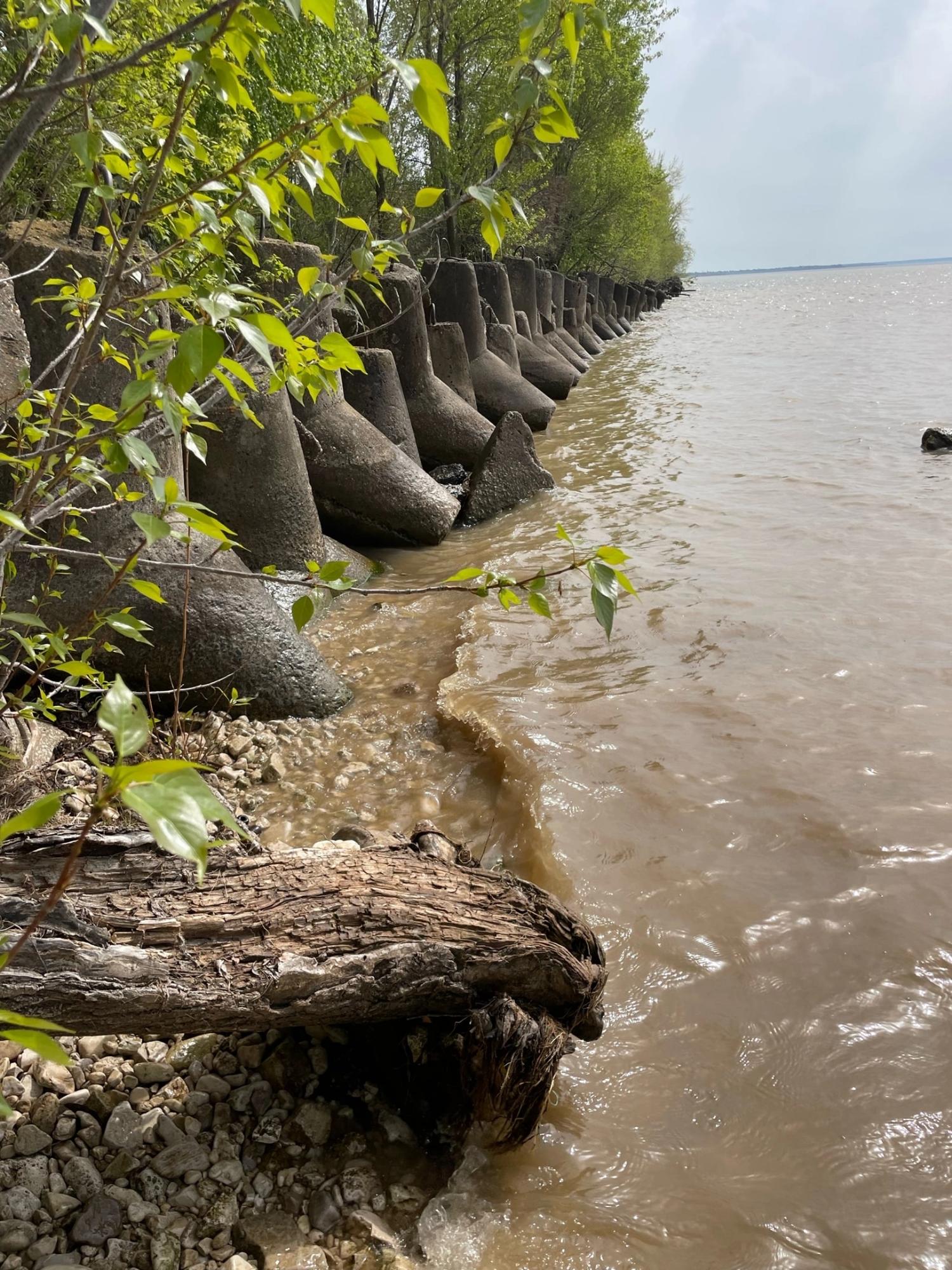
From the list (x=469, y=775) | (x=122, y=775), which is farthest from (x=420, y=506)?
Answer: (x=122, y=775)

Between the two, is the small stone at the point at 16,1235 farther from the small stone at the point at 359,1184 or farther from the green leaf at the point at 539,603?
the green leaf at the point at 539,603

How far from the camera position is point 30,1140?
172cm

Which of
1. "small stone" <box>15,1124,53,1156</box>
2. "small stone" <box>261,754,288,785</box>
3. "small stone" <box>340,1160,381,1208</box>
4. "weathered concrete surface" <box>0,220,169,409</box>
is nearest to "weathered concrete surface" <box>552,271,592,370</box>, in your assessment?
"weathered concrete surface" <box>0,220,169,409</box>

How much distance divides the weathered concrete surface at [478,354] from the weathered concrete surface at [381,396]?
3.67 metres

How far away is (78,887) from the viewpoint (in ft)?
5.54

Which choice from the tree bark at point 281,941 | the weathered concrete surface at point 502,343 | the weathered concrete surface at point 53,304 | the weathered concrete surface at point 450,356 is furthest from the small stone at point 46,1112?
the weathered concrete surface at point 502,343

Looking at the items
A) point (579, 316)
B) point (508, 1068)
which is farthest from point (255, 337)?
point (579, 316)

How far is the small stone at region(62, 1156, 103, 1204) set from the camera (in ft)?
5.39

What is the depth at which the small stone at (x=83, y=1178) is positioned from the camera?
5.39ft

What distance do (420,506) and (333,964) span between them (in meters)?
5.22

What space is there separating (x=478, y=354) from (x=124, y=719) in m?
11.6

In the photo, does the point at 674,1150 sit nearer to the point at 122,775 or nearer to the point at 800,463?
the point at 122,775

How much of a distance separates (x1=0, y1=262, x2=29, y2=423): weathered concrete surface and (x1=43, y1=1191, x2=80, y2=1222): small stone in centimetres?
235

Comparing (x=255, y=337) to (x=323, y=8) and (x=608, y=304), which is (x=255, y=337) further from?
(x=608, y=304)
